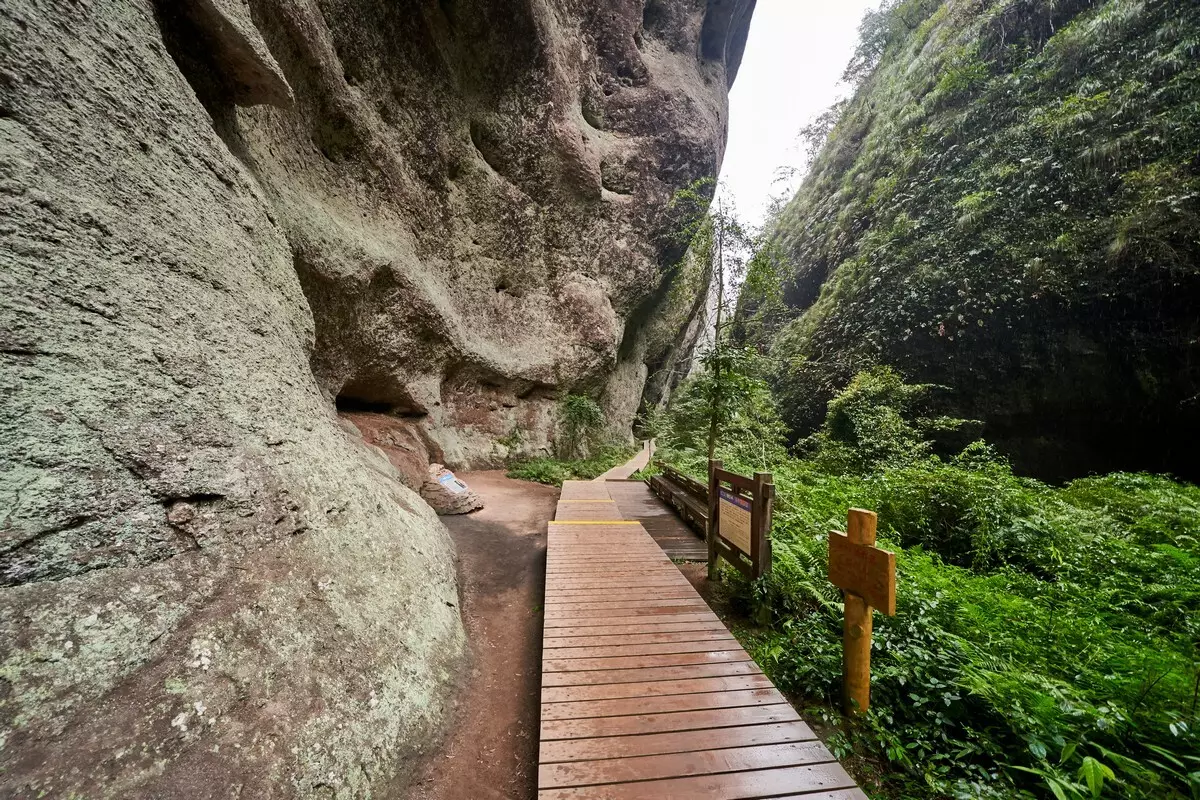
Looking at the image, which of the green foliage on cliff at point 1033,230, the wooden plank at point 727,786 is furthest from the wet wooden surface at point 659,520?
the green foliage on cliff at point 1033,230

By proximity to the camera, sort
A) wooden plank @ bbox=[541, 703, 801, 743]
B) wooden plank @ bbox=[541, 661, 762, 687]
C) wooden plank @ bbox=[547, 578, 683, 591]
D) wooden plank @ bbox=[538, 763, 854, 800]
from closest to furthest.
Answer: wooden plank @ bbox=[538, 763, 854, 800] → wooden plank @ bbox=[541, 703, 801, 743] → wooden plank @ bbox=[541, 661, 762, 687] → wooden plank @ bbox=[547, 578, 683, 591]

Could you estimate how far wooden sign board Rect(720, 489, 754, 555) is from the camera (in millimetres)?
5090

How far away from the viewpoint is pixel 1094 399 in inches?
473

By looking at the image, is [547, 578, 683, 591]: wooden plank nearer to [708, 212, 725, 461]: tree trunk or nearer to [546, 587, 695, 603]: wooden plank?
[546, 587, 695, 603]: wooden plank

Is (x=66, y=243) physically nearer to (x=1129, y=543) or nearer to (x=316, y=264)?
(x=316, y=264)

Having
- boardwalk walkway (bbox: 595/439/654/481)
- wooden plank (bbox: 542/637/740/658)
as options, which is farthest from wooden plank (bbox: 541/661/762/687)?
boardwalk walkway (bbox: 595/439/654/481)

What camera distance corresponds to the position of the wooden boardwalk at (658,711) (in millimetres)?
2596

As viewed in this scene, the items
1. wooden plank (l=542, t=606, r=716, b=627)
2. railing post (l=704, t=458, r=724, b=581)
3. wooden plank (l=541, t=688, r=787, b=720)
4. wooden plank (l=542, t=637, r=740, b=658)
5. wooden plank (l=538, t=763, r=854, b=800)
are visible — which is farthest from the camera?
railing post (l=704, t=458, r=724, b=581)

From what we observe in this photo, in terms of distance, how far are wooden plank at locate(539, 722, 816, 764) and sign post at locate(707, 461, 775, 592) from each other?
1921mm

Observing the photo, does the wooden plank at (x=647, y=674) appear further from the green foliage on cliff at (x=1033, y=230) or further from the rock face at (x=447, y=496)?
the green foliage on cliff at (x=1033, y=230)

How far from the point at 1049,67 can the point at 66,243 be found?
23.1 m

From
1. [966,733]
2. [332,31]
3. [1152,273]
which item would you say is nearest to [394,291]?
[332,31]

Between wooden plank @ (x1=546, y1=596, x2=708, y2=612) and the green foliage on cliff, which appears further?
the green foliage on cliff

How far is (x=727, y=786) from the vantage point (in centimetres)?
258
